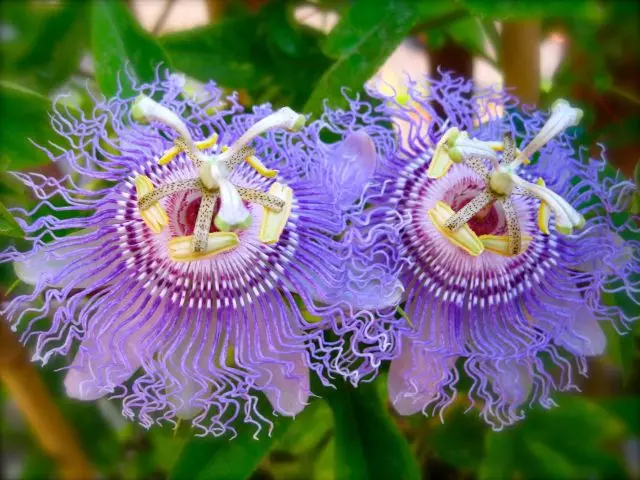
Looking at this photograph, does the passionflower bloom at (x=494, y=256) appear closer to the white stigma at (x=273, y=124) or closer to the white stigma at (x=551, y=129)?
the white stigma at (x=551, y=129)

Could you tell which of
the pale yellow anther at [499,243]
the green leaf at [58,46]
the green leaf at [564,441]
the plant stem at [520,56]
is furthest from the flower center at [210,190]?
the green leaf at [564,441]

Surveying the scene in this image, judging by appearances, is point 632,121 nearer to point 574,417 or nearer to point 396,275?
point 574,417

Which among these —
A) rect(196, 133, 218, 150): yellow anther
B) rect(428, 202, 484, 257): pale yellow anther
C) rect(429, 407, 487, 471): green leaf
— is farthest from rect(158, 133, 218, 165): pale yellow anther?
rect(429, 407, 487, 471): green leaf

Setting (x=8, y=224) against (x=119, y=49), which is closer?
(x=8, y=224)

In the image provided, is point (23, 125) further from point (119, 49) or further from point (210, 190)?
point (210, 190)

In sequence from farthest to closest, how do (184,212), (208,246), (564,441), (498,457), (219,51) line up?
(564,441) → (498,457) → (219,51) → (184,212) → (208,246)

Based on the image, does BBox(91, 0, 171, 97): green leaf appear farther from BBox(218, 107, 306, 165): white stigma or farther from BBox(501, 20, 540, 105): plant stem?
BBox(501, 20, 540, 105): plant stem

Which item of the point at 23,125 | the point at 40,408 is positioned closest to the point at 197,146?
the point at 23,125

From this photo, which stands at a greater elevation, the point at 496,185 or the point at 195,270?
the point at 496,185
